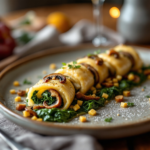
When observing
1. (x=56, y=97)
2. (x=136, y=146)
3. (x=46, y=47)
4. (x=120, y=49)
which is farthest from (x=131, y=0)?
(x=136, y=146)

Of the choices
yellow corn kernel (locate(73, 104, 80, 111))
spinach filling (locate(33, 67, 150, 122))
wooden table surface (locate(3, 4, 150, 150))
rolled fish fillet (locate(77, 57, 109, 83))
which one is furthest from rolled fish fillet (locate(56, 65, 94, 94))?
wooden table surface (locate(3, 4, 150, 150))

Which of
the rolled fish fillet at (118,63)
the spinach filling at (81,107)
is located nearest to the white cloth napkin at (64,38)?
the rolled fish fillet at (118,63)

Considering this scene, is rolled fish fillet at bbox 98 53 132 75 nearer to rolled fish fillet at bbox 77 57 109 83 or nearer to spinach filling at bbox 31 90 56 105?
rolled fish fillet at bbox 77 57 109 83

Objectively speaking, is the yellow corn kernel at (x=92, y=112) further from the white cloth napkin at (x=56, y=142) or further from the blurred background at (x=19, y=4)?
the blurred background at (x=19, y=4)

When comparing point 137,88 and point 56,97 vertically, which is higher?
point 56,97

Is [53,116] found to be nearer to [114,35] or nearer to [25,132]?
[25,132]

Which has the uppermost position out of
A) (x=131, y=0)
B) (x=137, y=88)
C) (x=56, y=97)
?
(x=131, y=0)

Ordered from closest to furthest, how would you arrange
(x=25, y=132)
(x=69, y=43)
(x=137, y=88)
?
(x=25, y=132), (x=137, y=88), (x=69, y=43)
